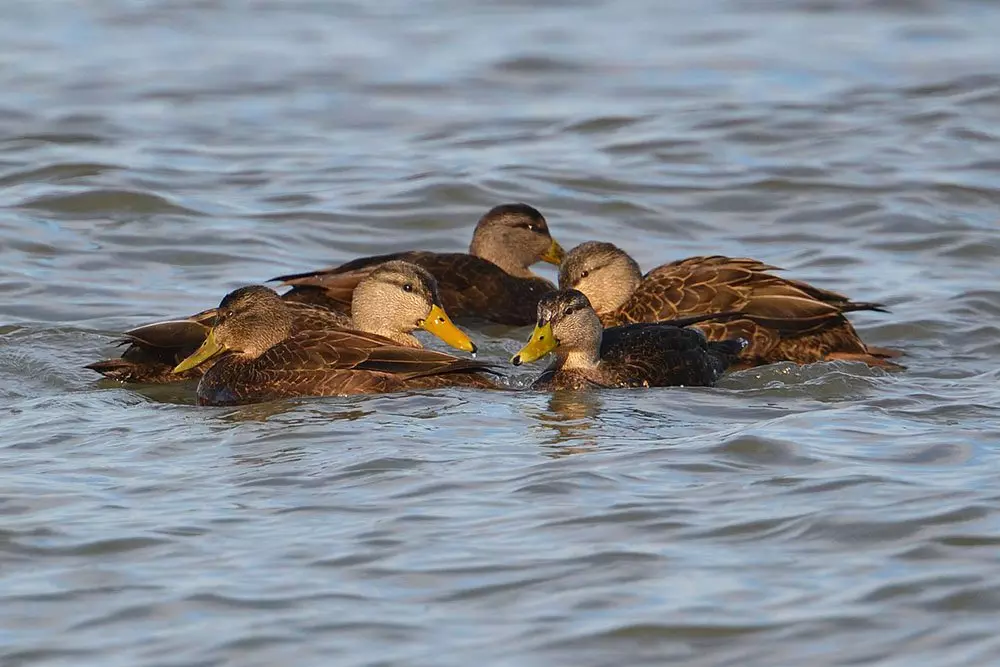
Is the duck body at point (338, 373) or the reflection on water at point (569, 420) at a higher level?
the duck body at point (338, 373)

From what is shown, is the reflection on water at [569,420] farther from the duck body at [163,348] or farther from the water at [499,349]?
the duck body at [163,348]

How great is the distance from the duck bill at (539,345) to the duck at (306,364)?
198mm

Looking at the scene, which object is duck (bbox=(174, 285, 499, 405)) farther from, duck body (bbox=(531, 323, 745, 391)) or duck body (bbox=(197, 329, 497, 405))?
duck body (bbox=(531, 323, 745, 391))

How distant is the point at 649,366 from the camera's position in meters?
10.4

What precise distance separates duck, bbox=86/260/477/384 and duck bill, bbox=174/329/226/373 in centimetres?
19

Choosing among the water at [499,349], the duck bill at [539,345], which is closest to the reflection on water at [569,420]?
the water at [499,349]

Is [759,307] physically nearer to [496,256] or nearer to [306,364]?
[306,364]

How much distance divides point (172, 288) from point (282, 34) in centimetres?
959

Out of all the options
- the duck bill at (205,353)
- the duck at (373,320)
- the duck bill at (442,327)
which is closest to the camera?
the duck bill at (205,353)

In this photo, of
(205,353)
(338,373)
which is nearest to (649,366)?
(338,373)

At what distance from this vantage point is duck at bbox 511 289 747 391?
10.3 metres

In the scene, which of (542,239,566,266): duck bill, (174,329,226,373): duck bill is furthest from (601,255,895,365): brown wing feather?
(174,329,226,373): duck bill

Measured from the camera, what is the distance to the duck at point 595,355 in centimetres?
1030

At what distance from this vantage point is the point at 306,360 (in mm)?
10172
